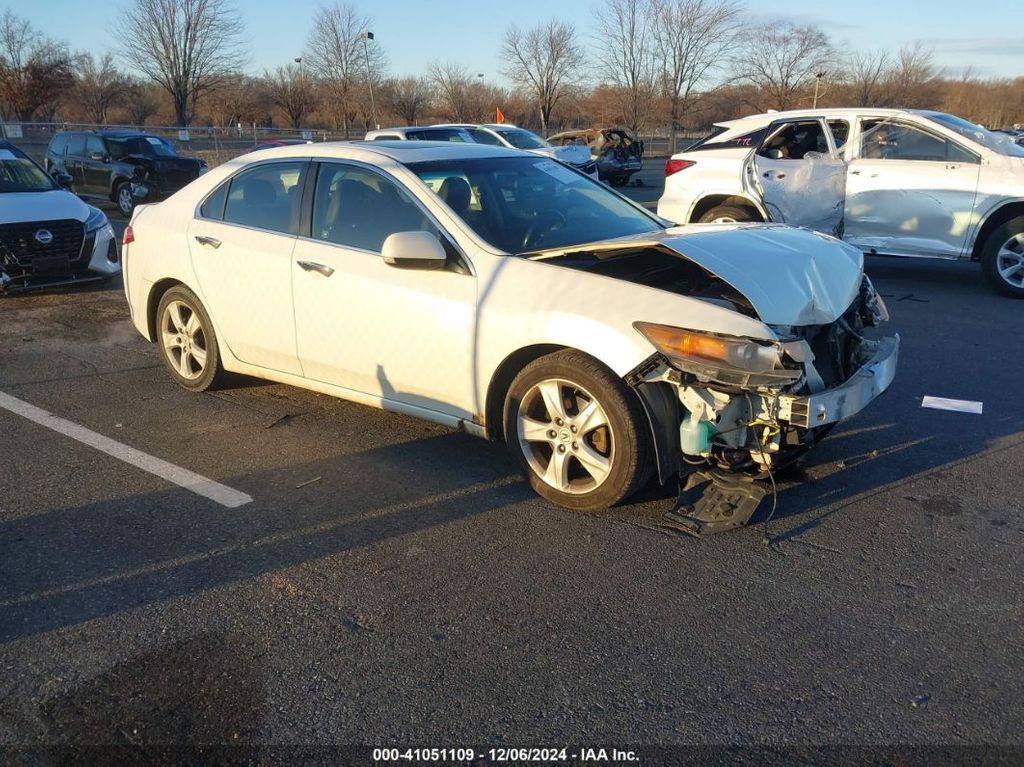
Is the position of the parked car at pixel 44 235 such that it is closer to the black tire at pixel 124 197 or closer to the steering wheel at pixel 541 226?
the steering wheel at pixel 541 226

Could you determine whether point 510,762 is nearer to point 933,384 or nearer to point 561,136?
point 933,384

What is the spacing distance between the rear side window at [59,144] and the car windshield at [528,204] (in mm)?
18391

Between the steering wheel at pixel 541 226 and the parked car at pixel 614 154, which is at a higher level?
the parked car at pixel 614 154

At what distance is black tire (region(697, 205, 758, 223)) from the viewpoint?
32.3 feet

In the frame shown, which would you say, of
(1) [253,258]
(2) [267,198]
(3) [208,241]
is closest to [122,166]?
(3) [208,241]

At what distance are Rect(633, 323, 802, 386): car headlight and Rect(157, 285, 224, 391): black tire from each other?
3.28 metres

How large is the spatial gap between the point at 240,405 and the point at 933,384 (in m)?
4.72

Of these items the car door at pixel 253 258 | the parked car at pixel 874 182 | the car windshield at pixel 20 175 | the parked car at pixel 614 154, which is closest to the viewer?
the car door at pixel 253 258

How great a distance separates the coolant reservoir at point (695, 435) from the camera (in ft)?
12.1

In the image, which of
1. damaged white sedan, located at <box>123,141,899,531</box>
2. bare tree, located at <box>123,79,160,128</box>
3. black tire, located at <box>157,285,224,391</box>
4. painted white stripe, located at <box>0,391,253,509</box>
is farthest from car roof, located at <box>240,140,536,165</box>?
bare tree, located at <box>123,79,160,128</box>

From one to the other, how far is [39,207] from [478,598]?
8.06 meters

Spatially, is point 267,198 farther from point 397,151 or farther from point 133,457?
point 133,457

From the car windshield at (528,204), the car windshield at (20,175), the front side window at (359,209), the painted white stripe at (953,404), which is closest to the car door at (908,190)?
the painted white stripe at (953,404)

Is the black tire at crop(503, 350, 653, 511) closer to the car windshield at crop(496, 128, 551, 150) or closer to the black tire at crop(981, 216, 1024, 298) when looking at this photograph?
the black tire at crop(981, 216, 1024, 298)
